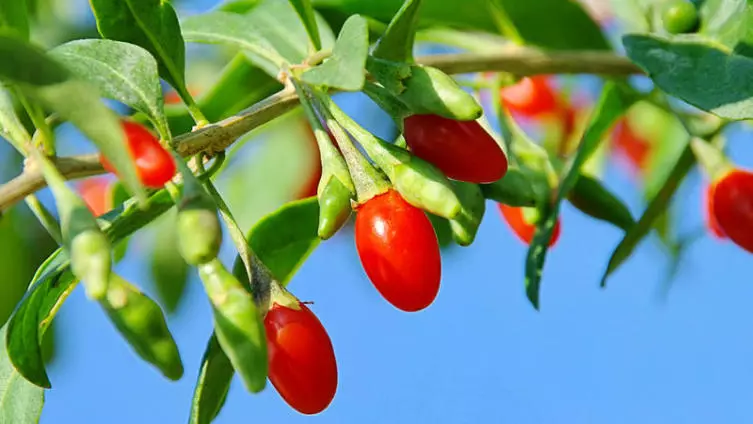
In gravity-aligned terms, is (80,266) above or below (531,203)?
above

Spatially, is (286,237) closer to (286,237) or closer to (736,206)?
(286,237)

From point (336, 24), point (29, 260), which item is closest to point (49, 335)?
point (29, 260)

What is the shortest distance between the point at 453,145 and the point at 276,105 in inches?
11.7

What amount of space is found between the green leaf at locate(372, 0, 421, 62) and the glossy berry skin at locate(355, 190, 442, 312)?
0.25 meters

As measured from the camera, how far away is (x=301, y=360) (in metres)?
1.29

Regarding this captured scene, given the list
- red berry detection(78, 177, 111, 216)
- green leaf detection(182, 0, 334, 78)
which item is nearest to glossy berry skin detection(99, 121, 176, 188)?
green leaf detection(182, 0, 334, 78)

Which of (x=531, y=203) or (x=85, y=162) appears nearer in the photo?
(x=85, y=162)

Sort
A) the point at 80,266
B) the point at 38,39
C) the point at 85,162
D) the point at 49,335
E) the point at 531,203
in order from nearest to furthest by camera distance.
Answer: the point at 80,266 < the point at 85,162 < the point at 531,203 < the point at 38,39 < the point at 49,335

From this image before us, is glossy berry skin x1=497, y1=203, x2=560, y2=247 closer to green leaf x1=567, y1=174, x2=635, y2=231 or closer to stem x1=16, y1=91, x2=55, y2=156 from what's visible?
green leaf x1=567, y1=174, x2=635, y2=231

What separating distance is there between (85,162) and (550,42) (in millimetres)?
1138

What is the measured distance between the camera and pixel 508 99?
278 cm

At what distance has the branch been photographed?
1414mm

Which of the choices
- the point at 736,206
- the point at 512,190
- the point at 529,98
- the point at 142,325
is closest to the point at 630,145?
the point at 529,98

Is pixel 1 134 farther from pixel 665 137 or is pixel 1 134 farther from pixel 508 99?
pixel 665 137
